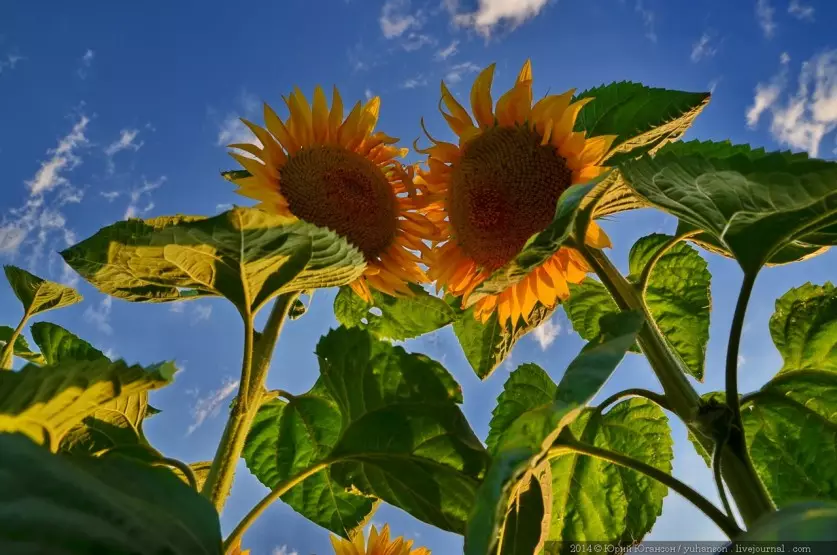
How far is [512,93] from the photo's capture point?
1.64 meters

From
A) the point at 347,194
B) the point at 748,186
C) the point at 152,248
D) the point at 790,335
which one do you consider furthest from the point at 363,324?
the point at 748,186

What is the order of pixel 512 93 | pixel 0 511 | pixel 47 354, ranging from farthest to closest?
pixel 47 354 < pixel 512 93 < pixel 0 511

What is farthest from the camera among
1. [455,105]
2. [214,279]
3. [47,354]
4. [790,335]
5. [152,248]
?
[47,354]

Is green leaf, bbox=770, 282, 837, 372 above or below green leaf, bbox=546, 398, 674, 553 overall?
above

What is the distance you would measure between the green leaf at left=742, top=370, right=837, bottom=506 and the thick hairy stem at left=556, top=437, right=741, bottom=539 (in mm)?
338

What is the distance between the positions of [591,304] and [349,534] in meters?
0.85

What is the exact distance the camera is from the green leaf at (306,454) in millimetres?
1641

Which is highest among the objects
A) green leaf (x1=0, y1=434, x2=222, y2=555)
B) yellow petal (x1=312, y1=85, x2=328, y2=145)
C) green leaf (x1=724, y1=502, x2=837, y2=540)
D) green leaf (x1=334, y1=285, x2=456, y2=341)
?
yellow petal (x1=312, y1=85, x2=328, y2=145)

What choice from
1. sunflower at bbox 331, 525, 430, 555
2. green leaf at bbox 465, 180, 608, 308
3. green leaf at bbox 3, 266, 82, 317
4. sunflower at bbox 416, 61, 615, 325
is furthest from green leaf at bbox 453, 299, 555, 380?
green leaf at bbox 3, 266, 82, 317

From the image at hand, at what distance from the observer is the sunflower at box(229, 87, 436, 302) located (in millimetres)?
1782

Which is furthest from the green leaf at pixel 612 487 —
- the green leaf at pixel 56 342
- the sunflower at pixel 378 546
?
the green leaf at pixel 56 342

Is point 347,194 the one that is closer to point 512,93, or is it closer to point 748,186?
point 512,93

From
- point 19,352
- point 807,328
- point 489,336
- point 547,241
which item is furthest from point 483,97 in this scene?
point 19,352

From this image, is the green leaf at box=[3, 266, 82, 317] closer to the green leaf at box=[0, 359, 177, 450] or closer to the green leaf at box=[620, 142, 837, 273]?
the green leaf at box=[0, 359, 177, 450]
